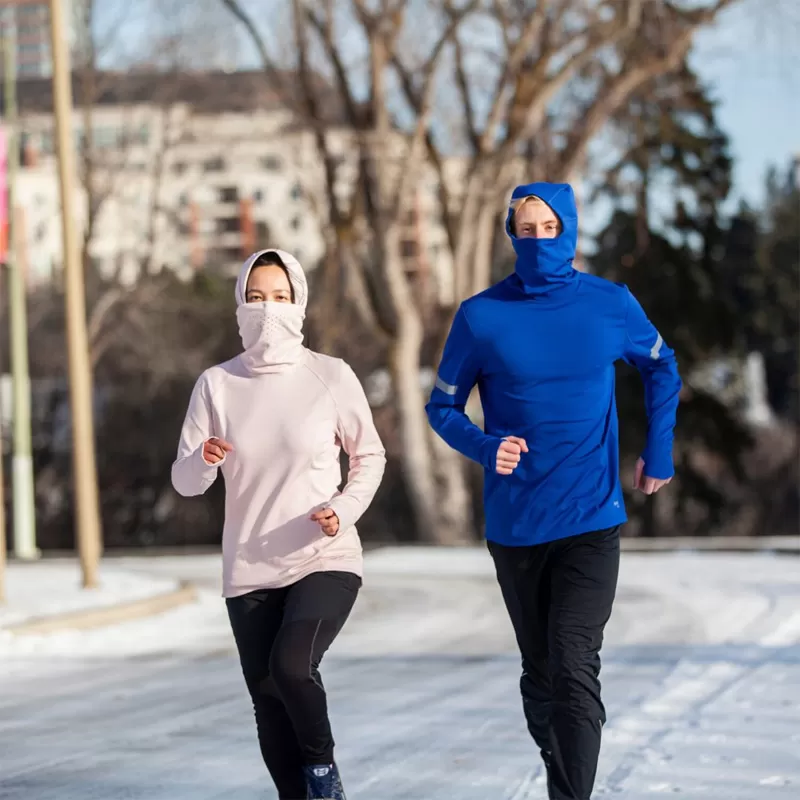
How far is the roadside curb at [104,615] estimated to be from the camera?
13.4m

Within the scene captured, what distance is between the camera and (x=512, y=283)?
224 inches

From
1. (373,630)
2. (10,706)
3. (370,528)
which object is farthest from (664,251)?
(10,706)

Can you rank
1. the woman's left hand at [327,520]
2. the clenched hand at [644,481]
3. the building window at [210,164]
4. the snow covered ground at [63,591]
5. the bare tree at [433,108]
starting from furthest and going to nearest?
the building window at [210,164], the bare tree at [433,108], the snow covered ground at [63,591], the clenched hand at [644,481], the woman's left hand at [327,520]

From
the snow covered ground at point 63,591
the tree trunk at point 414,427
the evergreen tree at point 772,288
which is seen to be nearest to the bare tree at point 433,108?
the tree trunk at point 414,427

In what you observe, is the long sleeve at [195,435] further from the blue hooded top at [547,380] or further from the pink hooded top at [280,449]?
the blue hooded top at [547,380]

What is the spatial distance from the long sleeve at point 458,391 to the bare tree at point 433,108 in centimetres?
2108

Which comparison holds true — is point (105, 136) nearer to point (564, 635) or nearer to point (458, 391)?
point (458, 391)

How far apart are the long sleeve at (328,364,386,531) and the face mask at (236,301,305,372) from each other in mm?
167

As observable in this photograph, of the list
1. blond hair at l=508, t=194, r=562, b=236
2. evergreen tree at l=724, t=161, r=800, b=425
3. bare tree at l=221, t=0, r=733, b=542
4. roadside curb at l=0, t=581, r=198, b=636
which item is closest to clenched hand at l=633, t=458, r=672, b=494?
blond hair at l=508, t=194, r=562, b=236

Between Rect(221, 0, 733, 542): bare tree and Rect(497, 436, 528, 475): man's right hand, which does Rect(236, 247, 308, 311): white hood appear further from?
Rect(221, 0, 733, 542): bare tree

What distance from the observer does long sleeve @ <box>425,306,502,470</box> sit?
5523mm

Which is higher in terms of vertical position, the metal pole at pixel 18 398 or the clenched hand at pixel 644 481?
the clenched hand at pixel 644 481

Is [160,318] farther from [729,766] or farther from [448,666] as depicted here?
[729,766]

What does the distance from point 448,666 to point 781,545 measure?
14.4m
